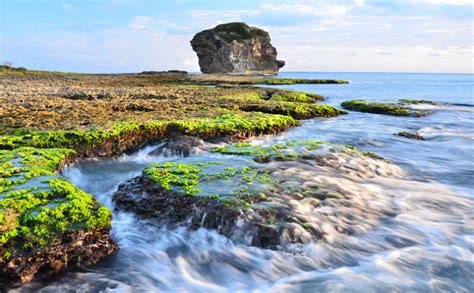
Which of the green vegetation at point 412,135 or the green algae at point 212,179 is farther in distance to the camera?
the green vegetation at point 412,135

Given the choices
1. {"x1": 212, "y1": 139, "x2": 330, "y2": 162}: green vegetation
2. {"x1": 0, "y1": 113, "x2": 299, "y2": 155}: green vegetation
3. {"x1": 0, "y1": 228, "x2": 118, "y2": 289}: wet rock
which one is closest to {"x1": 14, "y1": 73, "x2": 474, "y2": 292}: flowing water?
{"x1": 0, "y1": 228, "x2": 118, "y2": 289}: wet rock

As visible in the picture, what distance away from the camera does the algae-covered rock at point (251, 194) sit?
6.96 meters

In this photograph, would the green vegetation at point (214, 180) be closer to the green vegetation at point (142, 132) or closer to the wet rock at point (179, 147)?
the wet rock at point (179, 147)

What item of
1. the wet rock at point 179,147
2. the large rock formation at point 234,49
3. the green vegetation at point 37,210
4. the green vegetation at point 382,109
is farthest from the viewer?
the large rock formation at point 234,49

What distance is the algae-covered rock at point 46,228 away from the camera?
5.34 meters

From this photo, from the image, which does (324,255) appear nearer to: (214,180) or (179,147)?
(214,180)

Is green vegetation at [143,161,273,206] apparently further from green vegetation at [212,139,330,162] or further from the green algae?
green vegetation at [212,139,330,162]

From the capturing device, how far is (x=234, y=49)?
134 m

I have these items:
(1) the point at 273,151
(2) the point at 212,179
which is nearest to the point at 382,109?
(1) the point at 273,151

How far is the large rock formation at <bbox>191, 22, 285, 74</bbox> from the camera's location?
439 feet

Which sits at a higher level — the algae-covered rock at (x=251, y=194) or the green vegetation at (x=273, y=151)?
the green vegetation at (x=273, y=151)

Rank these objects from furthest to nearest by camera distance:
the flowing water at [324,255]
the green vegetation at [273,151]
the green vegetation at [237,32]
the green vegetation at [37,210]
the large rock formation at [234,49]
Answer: the green vegetation at [237,32] < the large rock formation at [234,49] < the green vegetation at [273,151] < the flowing water at [324,255] < the green vegetation at [37,210]

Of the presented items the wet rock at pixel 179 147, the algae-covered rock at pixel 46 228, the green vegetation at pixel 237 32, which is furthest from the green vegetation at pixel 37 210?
the green vegetation at pixel 237 32

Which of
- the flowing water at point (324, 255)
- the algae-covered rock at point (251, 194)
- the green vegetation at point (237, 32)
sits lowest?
the flowing water at point (324, 255)
